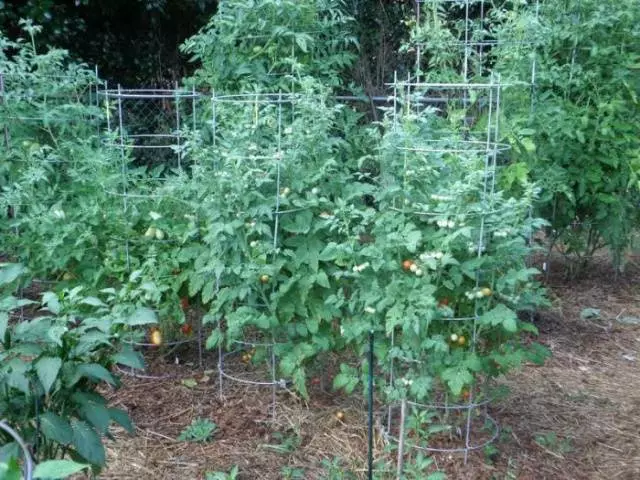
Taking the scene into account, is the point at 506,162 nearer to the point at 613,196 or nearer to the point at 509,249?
the point at 613,196

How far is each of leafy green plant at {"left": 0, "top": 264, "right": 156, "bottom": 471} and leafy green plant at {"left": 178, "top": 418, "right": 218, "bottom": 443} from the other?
1.08 metres

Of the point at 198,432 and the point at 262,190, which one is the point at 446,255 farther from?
the point at 198,432

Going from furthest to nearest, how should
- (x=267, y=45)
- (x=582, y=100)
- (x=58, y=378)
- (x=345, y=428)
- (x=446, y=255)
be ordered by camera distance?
1. (x=582, y=100)
2. (x=267, y=45)
3. (x=345, y=428)
4. (x=446, y=255)
5. (x=58, y=378)

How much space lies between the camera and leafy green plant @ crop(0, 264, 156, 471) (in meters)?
2.16

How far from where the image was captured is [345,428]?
345 centimetres

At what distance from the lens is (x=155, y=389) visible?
3992mm

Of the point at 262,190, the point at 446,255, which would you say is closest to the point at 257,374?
the point at 262,190

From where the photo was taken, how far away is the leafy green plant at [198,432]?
3424mm

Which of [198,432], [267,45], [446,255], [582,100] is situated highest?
[267,45]

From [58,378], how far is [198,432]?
132 centimetres

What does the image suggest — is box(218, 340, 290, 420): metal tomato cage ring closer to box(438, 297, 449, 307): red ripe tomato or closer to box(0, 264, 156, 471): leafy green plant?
box(438, 297, 449, 307): red ripe tomato

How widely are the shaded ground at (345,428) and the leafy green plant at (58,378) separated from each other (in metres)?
0.91

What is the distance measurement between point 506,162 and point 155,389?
2.79 meters

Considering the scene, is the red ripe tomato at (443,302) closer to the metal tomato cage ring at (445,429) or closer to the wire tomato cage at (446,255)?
the wire tomato cage at (446,255)
